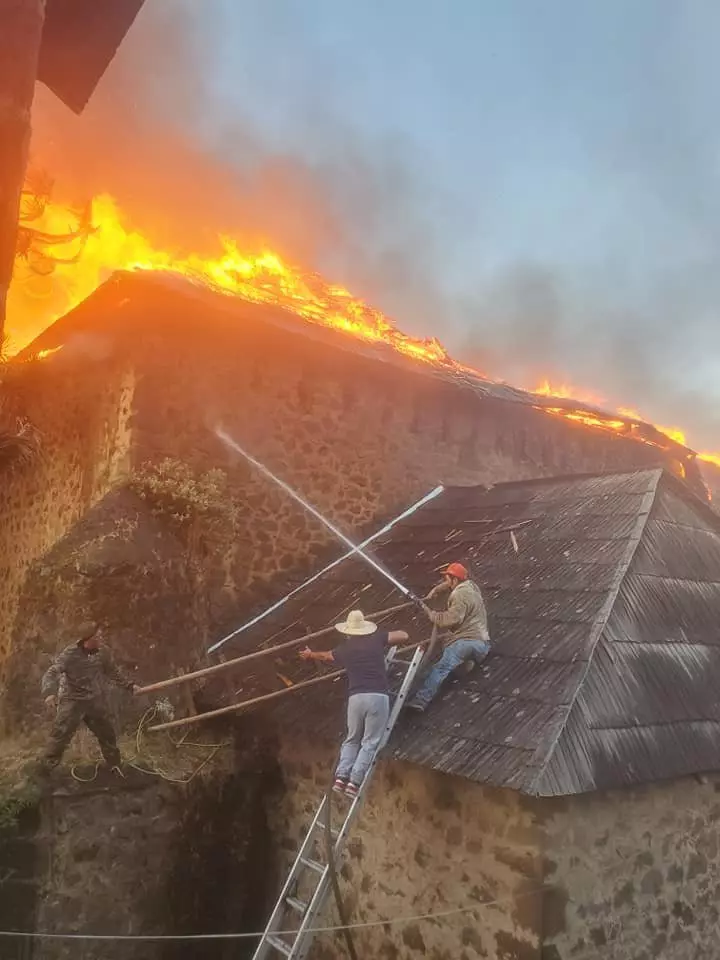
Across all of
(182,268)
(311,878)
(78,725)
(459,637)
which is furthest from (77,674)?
(182,268)

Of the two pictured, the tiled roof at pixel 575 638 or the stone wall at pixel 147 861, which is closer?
the tiled roof at pixel 575 638

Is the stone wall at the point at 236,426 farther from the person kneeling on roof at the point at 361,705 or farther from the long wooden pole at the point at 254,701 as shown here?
the person kneeling on roof at the point at 361,705

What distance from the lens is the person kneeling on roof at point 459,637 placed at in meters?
6.23

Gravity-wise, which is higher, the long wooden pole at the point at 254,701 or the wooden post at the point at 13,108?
the wooden post at the point at 13,108

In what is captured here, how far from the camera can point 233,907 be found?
23.2ft

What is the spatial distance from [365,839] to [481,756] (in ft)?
6.10

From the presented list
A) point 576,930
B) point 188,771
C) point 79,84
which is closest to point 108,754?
point 188,771

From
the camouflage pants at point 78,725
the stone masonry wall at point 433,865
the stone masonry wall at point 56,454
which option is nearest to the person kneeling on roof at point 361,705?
the stone masonry wall at point 433,865

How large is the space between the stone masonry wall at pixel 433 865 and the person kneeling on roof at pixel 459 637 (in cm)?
65

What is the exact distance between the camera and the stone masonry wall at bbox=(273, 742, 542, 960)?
17.3ft

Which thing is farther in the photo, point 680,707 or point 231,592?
point 231,592

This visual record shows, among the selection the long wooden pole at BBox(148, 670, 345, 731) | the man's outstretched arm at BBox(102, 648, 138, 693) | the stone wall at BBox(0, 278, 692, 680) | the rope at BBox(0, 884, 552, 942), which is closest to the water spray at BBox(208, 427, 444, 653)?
the stone wall at BBox(0, 278, 692, 680)

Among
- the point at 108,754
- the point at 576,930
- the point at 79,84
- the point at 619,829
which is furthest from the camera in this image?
the point at 108,754

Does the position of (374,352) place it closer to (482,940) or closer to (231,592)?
(231,592)
